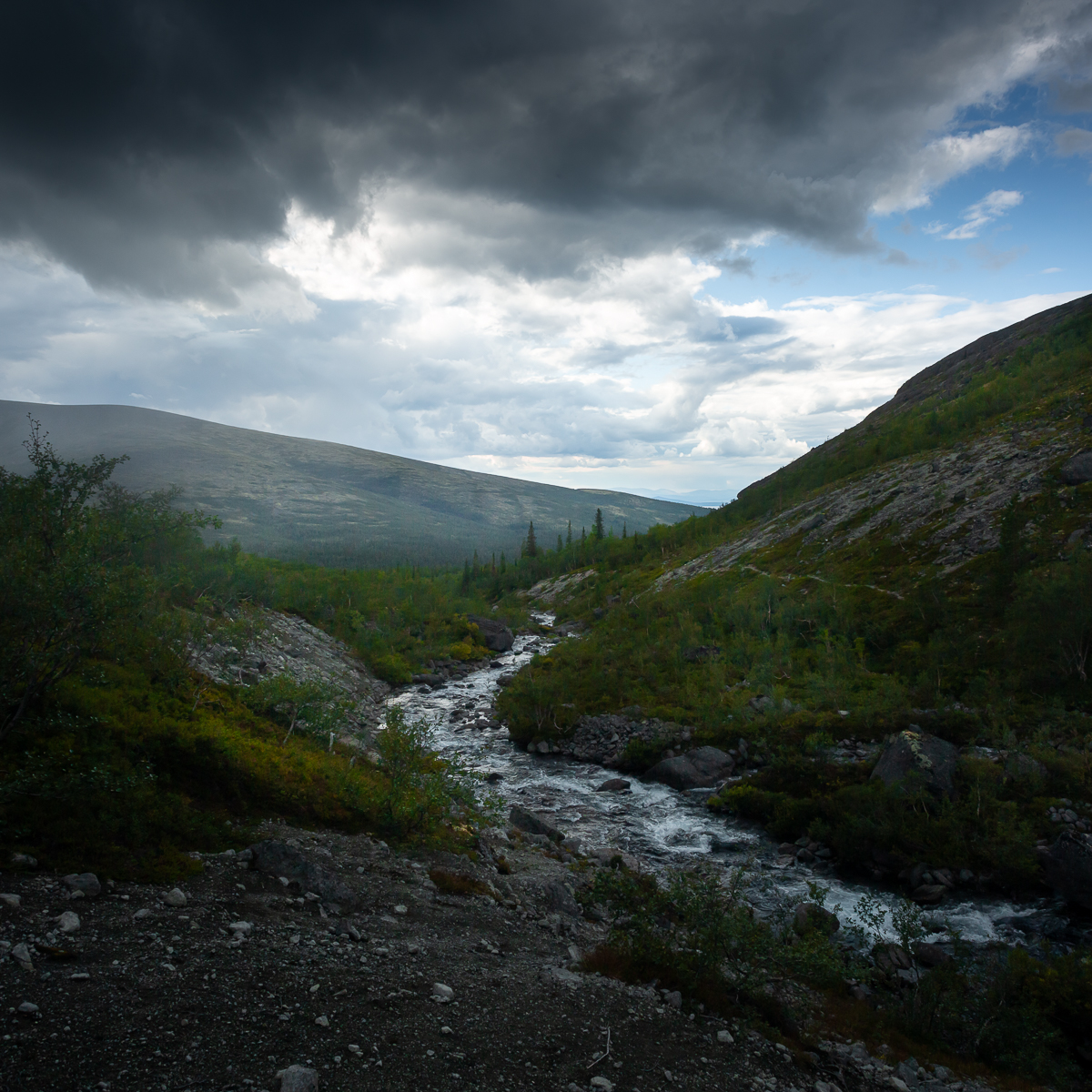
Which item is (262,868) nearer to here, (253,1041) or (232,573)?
(253,1041)

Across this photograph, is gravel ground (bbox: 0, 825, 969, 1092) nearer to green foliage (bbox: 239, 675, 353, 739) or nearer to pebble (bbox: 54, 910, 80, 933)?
pebble (bbox: 54, 910, 80, 933)

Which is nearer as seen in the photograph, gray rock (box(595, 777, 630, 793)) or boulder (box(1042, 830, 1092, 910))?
boulder (box(1042, 830, 1092, 910))

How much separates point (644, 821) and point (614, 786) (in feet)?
18.3

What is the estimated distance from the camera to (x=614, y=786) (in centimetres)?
3928

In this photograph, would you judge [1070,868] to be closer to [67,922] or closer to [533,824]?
[533,824]

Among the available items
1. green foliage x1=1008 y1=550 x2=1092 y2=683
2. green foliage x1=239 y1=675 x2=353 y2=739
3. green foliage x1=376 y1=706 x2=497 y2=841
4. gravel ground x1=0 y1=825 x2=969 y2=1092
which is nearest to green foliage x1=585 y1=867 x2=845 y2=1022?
gravel ground x1=0 y1=825 x2=969 y2=1092

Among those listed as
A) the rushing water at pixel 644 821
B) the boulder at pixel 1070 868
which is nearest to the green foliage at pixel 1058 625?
the boulder at pixel 1070 868

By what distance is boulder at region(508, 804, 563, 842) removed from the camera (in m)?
30.1

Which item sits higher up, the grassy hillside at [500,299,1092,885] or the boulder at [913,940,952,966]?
the grassy hillside at [500,299,1092,885]

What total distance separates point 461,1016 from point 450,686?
61.5 metres

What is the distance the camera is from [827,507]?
308 feet

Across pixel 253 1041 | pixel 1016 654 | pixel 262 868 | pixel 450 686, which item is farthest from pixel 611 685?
pixel 253 1041

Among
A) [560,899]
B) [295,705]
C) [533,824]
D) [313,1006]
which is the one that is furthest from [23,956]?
[533,824]

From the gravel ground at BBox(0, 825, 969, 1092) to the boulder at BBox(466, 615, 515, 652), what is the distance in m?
77.7
